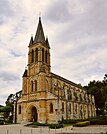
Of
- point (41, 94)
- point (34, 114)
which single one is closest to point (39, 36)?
point (41, 94)

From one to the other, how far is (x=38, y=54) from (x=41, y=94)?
11.4 metres

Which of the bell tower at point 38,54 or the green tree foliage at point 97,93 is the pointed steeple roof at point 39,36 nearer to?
the bell tower at point 38,54

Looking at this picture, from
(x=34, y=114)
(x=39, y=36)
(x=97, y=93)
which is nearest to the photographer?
(x=34, y=114)

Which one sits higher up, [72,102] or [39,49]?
[39,49]

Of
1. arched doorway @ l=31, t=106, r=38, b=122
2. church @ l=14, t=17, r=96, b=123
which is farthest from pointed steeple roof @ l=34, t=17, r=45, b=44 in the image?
arched doorway @ l=31, t=106, r=38, b=122

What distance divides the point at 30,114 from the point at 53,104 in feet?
26.3

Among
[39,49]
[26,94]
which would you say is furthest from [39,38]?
[26,94]

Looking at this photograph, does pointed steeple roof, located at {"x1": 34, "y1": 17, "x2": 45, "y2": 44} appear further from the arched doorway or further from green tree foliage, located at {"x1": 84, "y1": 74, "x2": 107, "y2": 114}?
green tree foliage, located at {"x1": 84, "y1": 74, "x2": 107, "y2": 114}

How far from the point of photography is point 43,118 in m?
50.2

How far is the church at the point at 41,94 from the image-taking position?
51.2m

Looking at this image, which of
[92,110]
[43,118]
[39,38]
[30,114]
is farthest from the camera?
[92,110]

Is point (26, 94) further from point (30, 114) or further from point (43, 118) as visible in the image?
point (43, 118)

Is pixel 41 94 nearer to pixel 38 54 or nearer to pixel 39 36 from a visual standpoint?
pixel 38 54

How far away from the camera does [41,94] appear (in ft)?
171
